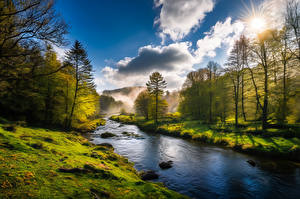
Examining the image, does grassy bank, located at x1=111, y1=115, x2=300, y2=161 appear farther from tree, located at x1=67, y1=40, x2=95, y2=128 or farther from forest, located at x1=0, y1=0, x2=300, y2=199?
tree, located at x1=67, y1=40, x2=95, y2=128

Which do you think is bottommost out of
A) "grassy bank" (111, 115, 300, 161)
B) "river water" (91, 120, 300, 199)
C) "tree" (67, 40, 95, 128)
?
"river water" (91, 120, 300, 199)

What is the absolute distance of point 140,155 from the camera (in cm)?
1505

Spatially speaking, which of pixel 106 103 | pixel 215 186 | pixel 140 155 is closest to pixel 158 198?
pixel 215 186

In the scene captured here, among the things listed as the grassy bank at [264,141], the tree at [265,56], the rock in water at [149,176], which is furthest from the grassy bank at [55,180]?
the tree at [265,56]

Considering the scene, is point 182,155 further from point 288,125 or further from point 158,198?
point 288,125

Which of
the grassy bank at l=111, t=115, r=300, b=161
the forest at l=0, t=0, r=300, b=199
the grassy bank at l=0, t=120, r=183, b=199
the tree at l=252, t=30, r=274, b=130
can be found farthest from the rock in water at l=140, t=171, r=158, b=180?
the tree at l=252, t=30, r=274, b=130

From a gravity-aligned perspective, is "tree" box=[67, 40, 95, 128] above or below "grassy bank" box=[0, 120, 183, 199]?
above

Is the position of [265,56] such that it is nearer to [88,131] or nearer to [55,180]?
[55,180]

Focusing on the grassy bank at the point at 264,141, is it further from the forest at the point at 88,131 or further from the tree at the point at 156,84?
the tree at the point at 156,84

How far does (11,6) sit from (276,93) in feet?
85.6

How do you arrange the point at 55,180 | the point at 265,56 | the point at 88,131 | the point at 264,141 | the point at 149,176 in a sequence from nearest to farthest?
the point at 55,180
the point at 149,176
the point at 264,141
the point at 265,56
the point at 88,131

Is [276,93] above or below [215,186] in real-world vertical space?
above

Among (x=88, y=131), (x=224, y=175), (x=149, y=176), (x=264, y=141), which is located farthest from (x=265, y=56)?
(x=88, y=131)

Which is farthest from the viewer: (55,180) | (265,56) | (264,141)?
(265,56)
